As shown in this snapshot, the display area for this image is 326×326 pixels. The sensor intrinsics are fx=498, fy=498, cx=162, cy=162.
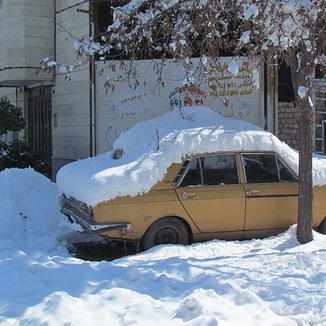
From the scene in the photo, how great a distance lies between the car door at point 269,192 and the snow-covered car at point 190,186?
1 centimetres

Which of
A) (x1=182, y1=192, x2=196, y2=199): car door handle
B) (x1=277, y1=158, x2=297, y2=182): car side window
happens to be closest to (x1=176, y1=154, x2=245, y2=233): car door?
(x1=182, y1=192, x2=196, y2=199): car door handle

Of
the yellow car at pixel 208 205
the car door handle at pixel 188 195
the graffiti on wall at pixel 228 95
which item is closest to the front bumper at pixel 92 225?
the yellow car at pixel 208 205

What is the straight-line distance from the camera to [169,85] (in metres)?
11.7

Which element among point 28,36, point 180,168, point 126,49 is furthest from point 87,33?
point 180,168

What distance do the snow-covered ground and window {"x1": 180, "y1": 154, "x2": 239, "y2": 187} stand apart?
2.80 ft

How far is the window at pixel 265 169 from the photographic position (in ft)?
23.3

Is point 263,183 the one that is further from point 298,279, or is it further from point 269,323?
point 269,323

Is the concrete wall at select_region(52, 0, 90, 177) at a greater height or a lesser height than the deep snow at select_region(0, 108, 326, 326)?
greater

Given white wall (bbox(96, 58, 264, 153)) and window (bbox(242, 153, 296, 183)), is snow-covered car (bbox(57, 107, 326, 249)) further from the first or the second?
white wall (bbox(96, 58, 264, 153))

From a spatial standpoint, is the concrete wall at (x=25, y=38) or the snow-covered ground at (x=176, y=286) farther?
the concrete wall at (x=25, y=38)

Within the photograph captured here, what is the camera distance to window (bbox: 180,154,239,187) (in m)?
6.86

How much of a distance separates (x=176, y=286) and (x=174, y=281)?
0.13 metres

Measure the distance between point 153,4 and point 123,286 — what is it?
13.3 feet

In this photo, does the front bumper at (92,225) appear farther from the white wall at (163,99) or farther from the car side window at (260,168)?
the white wall at (163,99)
